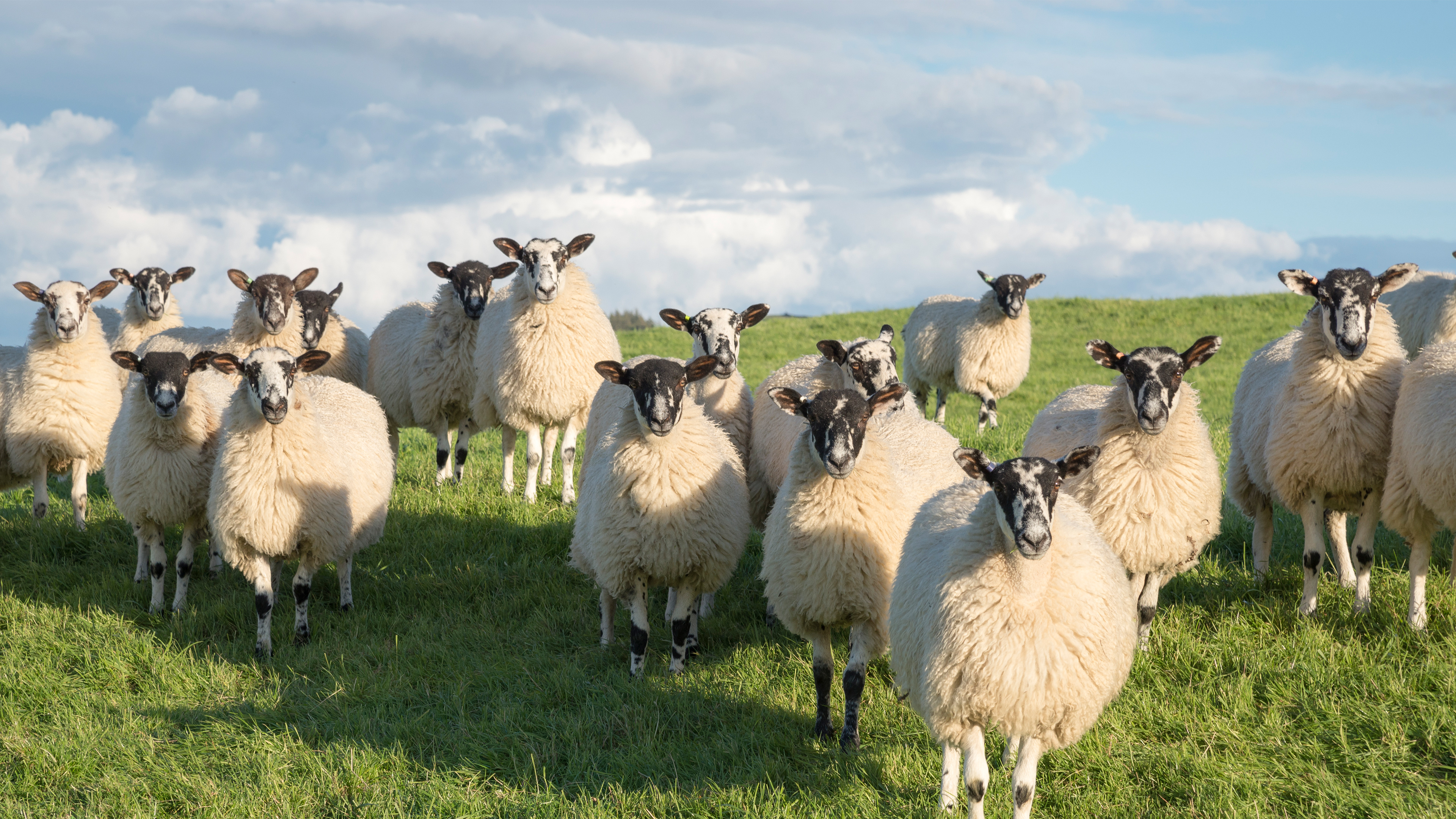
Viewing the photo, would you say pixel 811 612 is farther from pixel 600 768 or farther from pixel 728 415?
pixel 728 415

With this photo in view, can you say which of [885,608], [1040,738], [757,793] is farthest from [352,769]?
[1040,738]

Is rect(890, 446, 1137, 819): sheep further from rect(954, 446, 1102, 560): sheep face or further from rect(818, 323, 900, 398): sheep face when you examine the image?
rect(818, 323, 900, 398): sheep face

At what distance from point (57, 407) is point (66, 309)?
1.11m

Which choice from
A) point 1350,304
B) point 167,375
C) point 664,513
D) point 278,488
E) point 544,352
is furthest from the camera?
point 544,352

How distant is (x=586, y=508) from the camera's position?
24.7 feet

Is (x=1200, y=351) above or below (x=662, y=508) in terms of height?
above

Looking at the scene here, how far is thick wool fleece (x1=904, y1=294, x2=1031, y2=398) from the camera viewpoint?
17078mm

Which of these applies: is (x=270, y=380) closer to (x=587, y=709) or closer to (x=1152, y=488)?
(x=587, y=709)

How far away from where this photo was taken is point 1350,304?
7188 mm

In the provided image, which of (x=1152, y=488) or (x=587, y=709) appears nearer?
(x=587, y=709)

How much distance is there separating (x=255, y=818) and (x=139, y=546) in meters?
5.39

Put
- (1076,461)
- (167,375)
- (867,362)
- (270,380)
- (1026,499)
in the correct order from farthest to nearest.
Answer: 1. (167,375)
2. (867,362)
3. (270,380)
4. (1076,461)
5. (1026,499)

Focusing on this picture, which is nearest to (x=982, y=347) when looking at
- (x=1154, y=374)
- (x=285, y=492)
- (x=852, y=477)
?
(x=1154, y=374)

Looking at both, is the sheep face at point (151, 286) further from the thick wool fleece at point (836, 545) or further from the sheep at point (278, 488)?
the thick wool fleece at point (836, 545)
